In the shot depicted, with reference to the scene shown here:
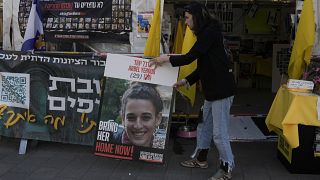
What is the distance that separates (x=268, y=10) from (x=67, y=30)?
237 inches

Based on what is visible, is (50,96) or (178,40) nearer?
(50,96)

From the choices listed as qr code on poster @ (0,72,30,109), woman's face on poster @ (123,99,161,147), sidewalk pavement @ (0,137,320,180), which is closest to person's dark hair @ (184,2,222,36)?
woman's face on poster @ (123,99,161,147)

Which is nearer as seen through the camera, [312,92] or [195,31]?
[195,31]

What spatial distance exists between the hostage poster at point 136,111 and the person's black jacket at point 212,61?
1.23 ft

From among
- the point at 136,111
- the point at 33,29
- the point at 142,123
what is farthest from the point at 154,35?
the point at 33,29

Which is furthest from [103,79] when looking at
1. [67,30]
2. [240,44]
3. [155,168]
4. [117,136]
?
[240,44]

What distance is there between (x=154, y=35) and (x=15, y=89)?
6.29ft

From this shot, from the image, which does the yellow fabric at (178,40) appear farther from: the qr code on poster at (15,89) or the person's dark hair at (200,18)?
the person's dark hair at (200,18)

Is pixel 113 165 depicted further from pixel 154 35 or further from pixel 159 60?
pixel 154 35

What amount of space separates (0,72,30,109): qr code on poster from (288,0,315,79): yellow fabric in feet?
11.2

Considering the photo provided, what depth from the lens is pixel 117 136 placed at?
544 centimetres

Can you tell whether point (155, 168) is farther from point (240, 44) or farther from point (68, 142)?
point (240, 44)

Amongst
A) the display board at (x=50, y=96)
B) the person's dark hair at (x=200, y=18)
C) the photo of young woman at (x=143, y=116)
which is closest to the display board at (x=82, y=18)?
the display board at (x=50, y=96)

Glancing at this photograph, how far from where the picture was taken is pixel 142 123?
17.6ft
